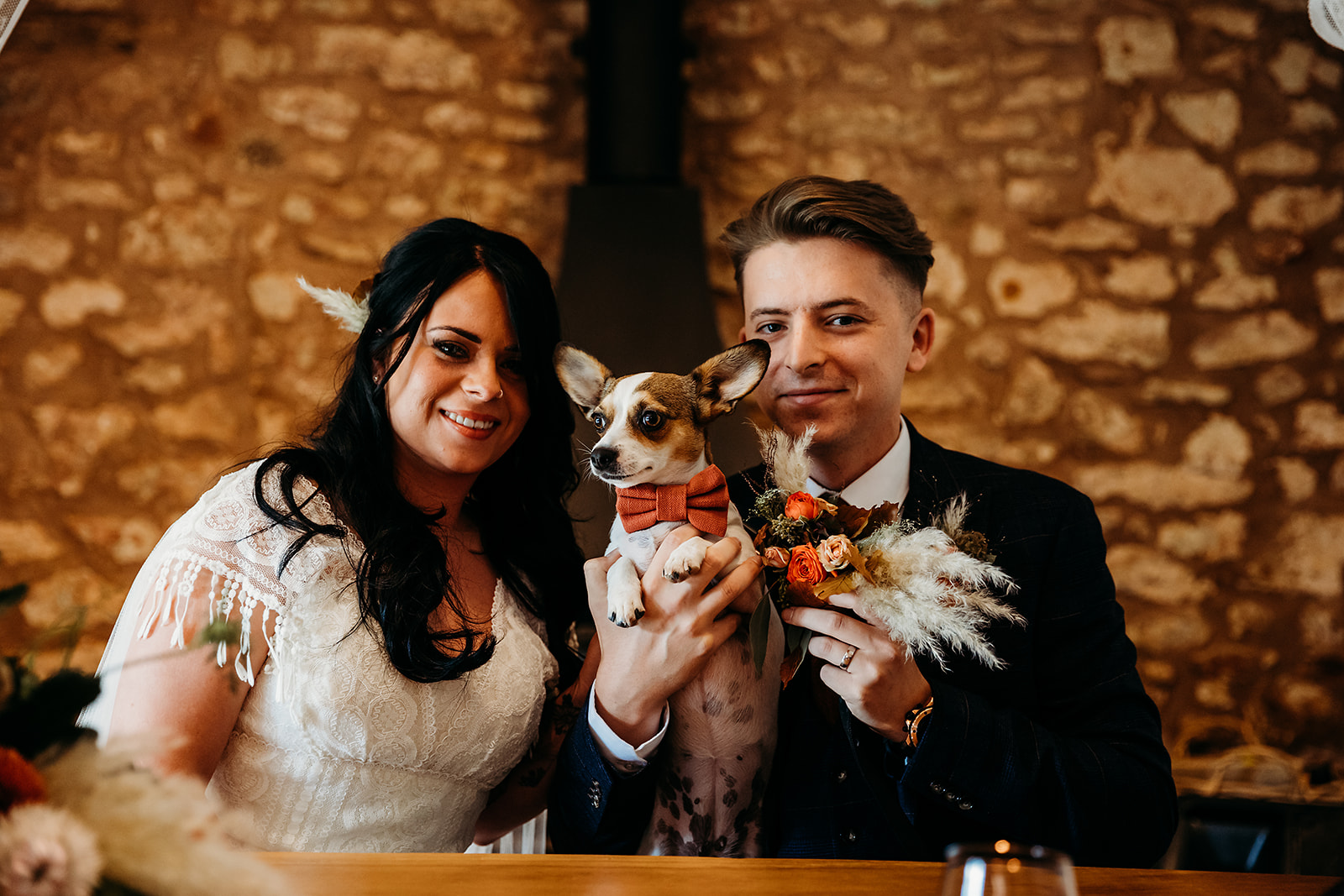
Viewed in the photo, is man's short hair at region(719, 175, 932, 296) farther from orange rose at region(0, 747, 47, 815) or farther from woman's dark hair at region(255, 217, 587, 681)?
orange rose at region(0, 747, 47, 815)

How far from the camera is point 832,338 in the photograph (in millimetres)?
1717

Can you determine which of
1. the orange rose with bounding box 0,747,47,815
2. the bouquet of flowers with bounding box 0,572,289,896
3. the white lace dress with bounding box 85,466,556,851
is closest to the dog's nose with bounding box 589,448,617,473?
the white lace dress with bounding box 85,466,556,851

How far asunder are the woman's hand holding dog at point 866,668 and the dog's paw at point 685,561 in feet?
0.62

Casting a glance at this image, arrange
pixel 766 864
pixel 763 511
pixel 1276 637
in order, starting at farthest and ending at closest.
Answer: pixel 1276 637, pixel 763 511, pixel 766 864

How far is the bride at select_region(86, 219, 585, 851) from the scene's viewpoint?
140cm

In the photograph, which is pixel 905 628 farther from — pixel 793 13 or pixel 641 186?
pixel 793 13

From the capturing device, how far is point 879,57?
11.0 feet

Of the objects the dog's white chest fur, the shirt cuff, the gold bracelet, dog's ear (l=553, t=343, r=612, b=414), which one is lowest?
the shirt cuff

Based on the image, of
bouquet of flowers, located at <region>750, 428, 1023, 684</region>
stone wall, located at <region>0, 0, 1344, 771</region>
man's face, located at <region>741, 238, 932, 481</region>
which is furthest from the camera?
stone wall, located at <region>0, 0, 1344, 771</region>

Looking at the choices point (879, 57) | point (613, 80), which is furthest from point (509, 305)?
point (879, 57)

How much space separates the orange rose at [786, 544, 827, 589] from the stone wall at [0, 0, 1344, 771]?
2079mm

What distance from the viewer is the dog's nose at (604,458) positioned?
58.1 inches

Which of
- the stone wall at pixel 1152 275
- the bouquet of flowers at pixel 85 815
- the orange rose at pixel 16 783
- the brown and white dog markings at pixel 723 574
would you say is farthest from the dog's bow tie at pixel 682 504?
the stone wall at pixel 1152 275

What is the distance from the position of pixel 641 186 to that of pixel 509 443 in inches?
67.2
